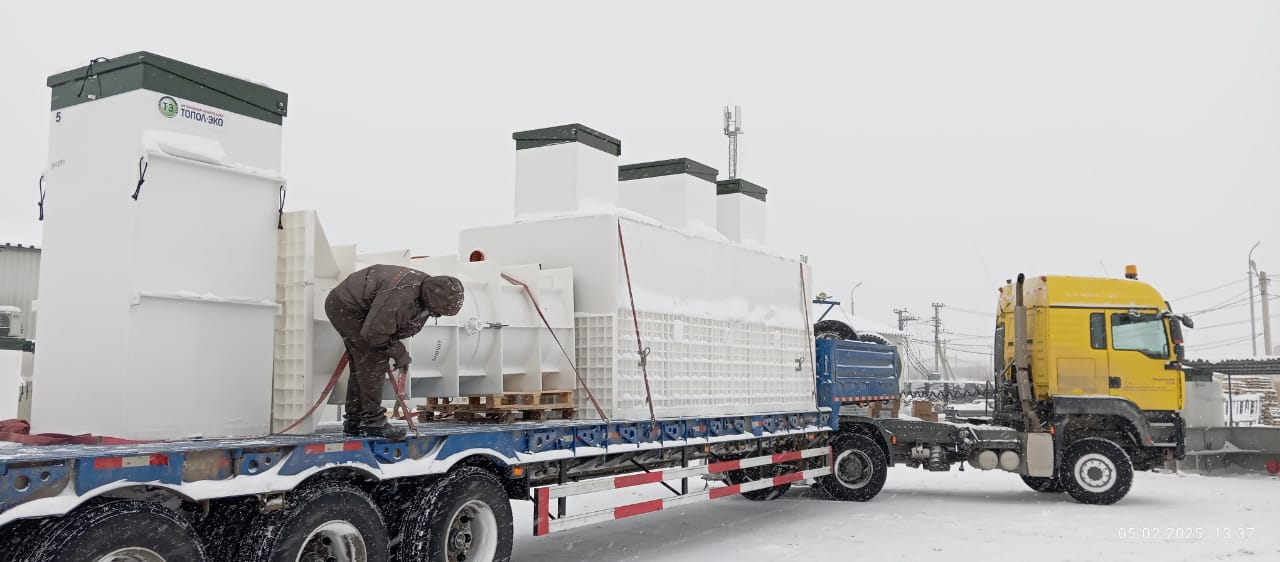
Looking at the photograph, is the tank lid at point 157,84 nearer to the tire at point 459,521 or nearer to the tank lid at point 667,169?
the tire at point 459,521

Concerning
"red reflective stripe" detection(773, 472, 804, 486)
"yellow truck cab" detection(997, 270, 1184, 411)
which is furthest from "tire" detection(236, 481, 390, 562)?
"yellow truck cab" detection(997, 270, 1184, 411)

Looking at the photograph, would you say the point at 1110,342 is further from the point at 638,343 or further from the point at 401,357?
the point at 401,357

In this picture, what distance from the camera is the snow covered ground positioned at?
30.1ft

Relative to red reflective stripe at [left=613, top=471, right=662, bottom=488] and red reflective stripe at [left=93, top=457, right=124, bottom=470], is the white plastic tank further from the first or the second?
red reflective stripe at [left=93, top=457, right=124, bottom=470]

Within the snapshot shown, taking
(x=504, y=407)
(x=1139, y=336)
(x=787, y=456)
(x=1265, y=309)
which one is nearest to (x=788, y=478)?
(x=787, y=456)

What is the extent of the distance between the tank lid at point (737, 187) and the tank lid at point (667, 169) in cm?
63

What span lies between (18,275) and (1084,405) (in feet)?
73.0

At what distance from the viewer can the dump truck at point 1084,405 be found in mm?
12992

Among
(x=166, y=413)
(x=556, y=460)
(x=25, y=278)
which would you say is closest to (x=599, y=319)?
(x=556, y=460)

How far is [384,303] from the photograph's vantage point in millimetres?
6039

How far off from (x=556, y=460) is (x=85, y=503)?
3.74 meters

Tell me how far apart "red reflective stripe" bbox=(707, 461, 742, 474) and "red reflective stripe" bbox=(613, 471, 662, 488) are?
39.4 inches

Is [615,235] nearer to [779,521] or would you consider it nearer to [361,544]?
[361,544]

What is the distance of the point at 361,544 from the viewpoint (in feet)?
19.1
